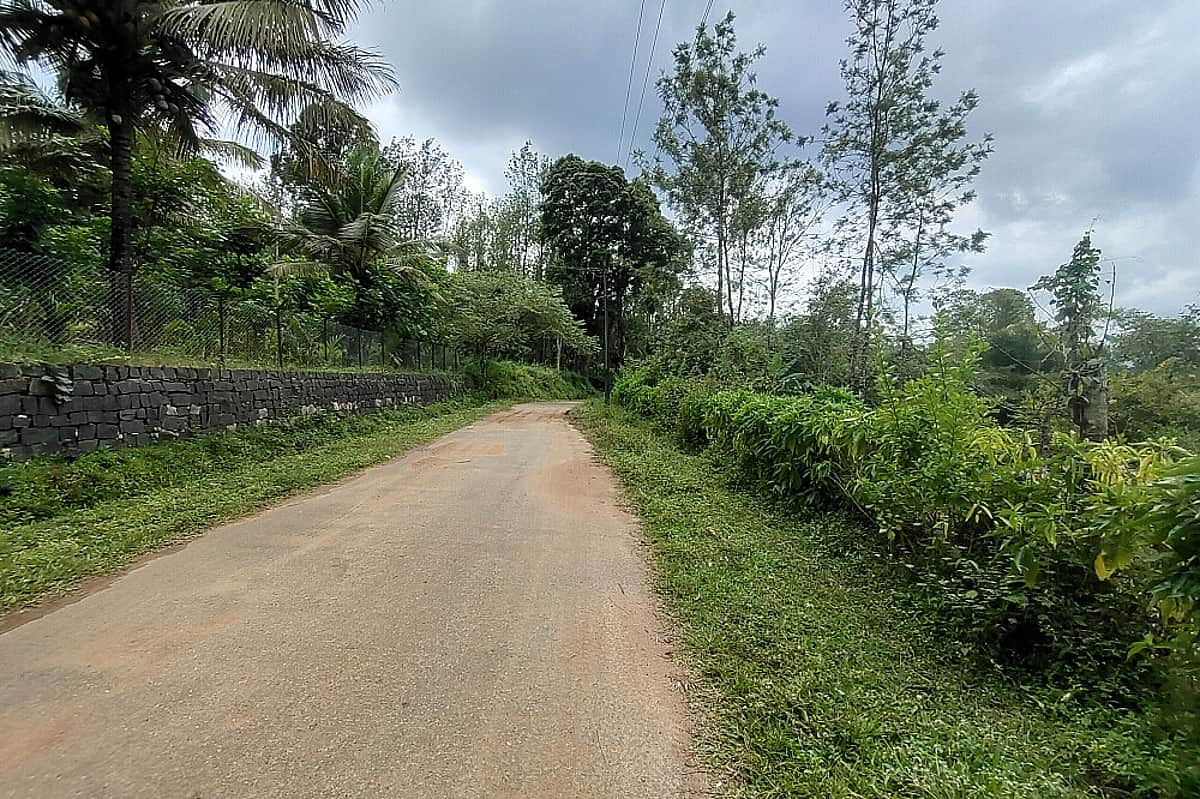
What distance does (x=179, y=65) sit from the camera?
710 centimetres

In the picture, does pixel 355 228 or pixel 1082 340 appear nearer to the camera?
pixel 1082 340

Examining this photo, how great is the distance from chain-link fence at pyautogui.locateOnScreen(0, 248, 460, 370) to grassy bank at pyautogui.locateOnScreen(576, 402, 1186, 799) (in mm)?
6395

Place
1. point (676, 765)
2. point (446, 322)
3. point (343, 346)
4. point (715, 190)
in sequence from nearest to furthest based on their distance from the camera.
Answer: point (676, 765)
point (343, 346)
point (715, 190)
point (446, 322)

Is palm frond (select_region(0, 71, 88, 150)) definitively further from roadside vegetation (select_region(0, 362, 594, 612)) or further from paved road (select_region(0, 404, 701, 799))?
paved road (select_region(0, 404, 701, 799))

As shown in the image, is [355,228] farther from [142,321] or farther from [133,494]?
[133,494]

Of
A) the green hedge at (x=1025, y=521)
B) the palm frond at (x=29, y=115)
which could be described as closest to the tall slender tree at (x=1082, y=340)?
the green hedge at (x=1025, y=521)

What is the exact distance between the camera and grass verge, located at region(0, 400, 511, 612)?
3.62m

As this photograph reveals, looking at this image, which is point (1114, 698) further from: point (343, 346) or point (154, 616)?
point (343, 346)

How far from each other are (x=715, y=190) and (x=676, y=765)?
14473mm

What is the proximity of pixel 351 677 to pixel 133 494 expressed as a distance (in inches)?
173

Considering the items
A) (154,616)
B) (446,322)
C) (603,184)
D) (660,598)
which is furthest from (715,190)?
(603,184)

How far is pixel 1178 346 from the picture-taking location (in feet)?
16.6

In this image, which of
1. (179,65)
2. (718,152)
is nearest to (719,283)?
(718,152)

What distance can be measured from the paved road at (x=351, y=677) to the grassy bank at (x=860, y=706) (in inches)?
10.4
